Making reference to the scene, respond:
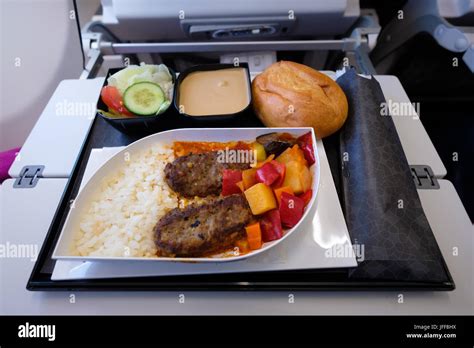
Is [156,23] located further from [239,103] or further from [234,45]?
[239,103]

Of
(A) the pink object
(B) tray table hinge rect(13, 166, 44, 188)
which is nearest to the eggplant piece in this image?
(B) tray table hinge rect(13, 166, 44, 188)

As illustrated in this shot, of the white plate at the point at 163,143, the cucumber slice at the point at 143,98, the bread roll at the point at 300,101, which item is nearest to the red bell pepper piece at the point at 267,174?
the white plate at the point at 163,143

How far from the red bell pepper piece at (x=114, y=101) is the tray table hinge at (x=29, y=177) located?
356 mm

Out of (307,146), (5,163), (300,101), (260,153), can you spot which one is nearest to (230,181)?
(260,153)

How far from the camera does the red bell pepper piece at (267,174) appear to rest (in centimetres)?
108

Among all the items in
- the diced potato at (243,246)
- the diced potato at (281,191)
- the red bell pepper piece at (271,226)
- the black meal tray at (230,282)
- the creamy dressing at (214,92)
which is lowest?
the black meal tray at (230,282)

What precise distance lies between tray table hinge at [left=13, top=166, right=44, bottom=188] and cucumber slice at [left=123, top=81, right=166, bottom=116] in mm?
419

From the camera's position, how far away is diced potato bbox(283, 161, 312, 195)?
108 centimetres

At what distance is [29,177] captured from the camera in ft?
4.08

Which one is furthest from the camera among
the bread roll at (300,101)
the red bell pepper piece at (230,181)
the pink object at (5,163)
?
the pink object at (5,163)

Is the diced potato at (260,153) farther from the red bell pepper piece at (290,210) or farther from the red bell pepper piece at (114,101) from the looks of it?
the red bell pepper piece at (114,101)

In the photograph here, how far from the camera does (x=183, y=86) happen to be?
4.70 feet
